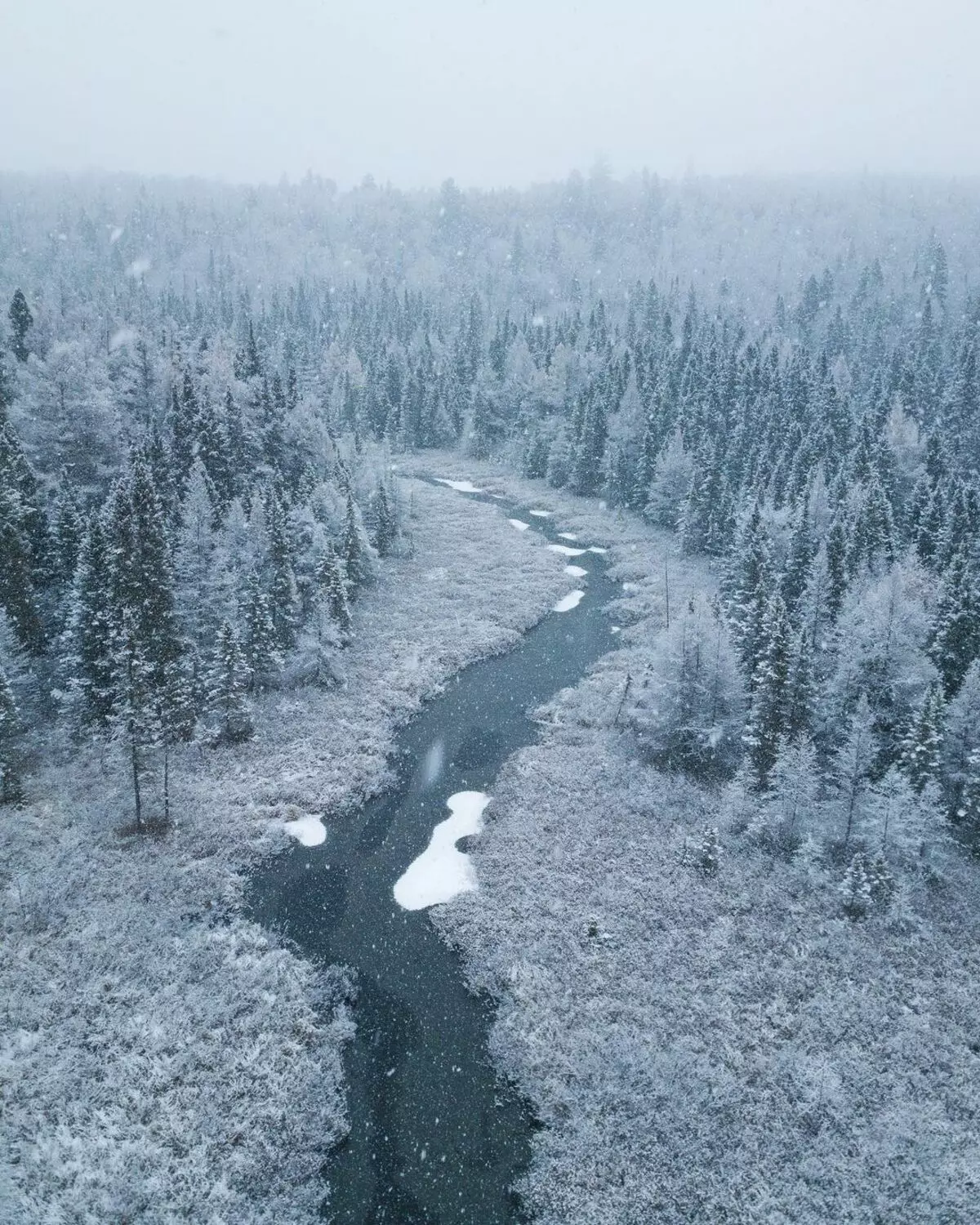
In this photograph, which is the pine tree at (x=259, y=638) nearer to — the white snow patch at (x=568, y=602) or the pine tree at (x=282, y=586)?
the pine tree at (x=282, y=586)

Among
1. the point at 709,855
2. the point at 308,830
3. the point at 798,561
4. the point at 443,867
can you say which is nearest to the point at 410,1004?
the point at 443,867

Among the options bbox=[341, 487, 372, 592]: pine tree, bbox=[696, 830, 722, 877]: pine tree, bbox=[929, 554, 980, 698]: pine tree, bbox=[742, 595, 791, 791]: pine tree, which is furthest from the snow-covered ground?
bbox=[929, 554, 980, 698]: pine tree

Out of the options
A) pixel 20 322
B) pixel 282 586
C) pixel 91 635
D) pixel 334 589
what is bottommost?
pixel 334 589

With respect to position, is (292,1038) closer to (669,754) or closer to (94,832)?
(94,832)

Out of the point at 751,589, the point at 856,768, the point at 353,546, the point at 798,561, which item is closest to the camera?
the point at 856,768

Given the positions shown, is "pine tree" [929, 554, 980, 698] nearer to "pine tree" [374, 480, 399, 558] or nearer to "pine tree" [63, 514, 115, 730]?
"pine tree" [63, 514, 115, 730]

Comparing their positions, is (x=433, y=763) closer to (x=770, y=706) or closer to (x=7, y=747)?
(x=770, y=706)
